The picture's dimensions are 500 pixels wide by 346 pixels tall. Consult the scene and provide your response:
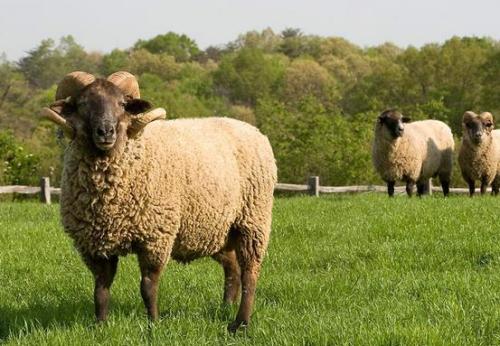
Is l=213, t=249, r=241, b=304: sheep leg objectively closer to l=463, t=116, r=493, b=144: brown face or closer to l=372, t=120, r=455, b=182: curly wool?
l=372, t=120, r=455, b=182: curly wool

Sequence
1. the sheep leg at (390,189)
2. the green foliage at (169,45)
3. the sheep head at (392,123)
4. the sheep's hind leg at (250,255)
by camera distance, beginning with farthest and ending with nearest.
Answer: the green foliage at (169,45) → the sheep head at (392,123) → the sheep leg at (390,189) → the sheep's hind leg at (250,255)

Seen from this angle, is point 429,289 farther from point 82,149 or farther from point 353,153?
point 353,153

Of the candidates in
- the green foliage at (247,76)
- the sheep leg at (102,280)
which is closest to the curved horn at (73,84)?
the sheep leg at (102,280)

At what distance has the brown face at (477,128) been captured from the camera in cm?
1927

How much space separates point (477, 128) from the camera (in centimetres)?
1933

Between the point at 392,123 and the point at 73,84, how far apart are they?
12.4 meters

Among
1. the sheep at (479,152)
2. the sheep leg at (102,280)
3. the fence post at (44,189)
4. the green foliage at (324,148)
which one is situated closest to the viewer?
the sheep leg at (102,280)

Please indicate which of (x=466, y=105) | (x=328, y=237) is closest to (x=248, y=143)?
(x=328, y=237)

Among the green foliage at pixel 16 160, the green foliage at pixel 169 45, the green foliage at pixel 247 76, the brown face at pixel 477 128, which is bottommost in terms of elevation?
the green foliage at pixel 16 160

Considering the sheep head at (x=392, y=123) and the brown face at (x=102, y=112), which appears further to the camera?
the sheep head at (x=392, y=123)

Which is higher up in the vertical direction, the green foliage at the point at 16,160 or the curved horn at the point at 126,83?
the curved horn at the point at 126,83

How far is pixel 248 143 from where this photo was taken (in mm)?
7027

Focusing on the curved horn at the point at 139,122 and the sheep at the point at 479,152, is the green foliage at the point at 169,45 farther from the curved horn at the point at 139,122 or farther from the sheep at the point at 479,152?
the curved horn at the point at 139,122

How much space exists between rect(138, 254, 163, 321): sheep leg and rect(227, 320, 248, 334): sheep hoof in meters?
0.60
